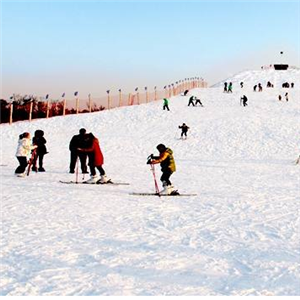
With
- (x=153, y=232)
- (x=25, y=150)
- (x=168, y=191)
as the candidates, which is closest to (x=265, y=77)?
(x=25, y=150)

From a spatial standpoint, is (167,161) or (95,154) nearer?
(167,161)

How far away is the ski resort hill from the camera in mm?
64875

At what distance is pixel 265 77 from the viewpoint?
229ft

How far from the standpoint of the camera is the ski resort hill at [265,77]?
64875 millimetres

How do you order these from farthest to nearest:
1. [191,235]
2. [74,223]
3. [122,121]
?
[122,121], [74,223], [191,235]

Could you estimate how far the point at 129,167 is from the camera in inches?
707

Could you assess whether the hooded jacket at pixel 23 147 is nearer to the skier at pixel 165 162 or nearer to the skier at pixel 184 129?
the skier at pixel 165 162

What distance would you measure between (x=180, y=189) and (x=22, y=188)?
4608mm

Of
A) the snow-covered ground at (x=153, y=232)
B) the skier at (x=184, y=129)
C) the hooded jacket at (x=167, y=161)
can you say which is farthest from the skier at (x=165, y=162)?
the skier at (x=184, y=129)

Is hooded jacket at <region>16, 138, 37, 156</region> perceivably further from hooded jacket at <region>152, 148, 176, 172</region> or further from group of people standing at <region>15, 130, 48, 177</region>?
hooded jacket at <region>152, 148, 176, 172</region>

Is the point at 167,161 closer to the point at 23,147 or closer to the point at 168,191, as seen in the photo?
the point at 168,191

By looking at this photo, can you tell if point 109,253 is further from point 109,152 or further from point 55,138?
point 55,138
